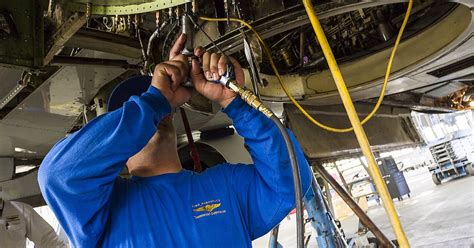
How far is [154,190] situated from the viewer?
3.04 feet

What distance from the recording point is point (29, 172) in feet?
11.5

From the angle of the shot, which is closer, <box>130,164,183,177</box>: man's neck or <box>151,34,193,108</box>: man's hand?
<box>151,34,193,108</box>: man's hand

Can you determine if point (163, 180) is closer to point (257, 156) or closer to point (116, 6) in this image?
point (257, 156)

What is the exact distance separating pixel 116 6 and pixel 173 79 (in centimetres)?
59

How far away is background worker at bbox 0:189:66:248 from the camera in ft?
8.80

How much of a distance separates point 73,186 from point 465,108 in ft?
13.6

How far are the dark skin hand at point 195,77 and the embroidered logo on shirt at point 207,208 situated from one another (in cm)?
26

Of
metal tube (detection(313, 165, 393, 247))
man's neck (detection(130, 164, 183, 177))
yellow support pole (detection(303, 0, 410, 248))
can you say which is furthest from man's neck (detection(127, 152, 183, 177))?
metal tube (detection(313, 165, 393, 247))

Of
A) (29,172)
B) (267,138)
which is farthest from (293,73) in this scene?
(29,172)

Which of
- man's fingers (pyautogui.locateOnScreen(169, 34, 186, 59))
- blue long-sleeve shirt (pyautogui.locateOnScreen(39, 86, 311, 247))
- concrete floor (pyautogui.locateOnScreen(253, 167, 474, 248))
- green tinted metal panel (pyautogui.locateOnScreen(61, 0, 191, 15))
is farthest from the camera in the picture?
concrete floor (pyautogui.locateOnScreen(253, 167, 474, 248))

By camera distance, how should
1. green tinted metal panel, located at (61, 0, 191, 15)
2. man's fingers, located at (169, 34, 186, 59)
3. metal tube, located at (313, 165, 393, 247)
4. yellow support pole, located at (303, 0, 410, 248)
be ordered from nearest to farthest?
yellow support pole, located at (303, 0, 410, 248) → man's fingers, located at (169, 34, 186, 59) → green tinted metal panel, located at (61, 0, 191, 15) → metal tube, located at (313, 165, 393, 247)

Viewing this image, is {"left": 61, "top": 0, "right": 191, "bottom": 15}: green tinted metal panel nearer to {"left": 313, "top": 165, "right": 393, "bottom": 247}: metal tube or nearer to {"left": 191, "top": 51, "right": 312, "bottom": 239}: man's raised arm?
{"left": 191, "top": 51, "right": 312, "bottom": 239}: man's raised arm

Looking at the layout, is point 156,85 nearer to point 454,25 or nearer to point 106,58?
point 106,58

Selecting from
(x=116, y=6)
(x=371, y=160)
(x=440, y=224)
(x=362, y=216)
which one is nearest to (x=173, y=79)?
(x=371, y=160)
